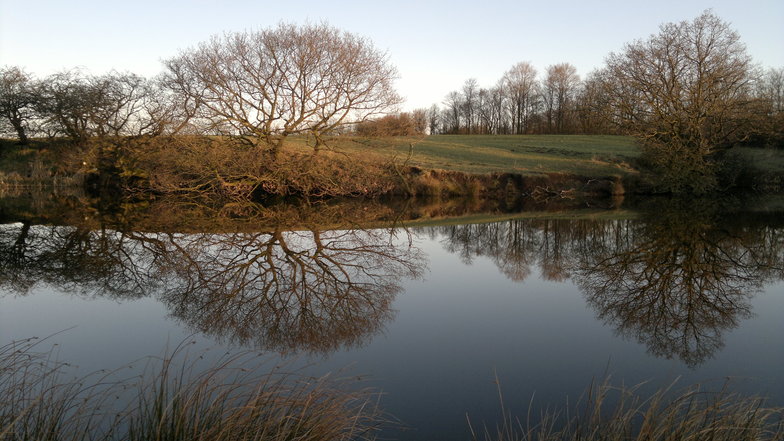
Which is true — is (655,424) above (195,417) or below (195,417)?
below

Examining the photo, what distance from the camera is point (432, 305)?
7.89 m

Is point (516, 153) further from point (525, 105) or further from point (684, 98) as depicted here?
point (525, 105)

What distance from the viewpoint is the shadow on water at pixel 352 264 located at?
21.9 feet

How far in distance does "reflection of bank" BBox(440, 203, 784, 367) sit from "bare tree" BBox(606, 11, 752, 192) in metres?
11.4

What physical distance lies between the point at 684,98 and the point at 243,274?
2727 cm

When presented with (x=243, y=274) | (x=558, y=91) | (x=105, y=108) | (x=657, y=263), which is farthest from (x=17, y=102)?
(x=558, y=91)

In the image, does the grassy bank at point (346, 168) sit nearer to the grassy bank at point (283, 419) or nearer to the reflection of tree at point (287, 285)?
the reflection of tree at point (287, 285)

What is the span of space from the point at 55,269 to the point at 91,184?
75.2 ft

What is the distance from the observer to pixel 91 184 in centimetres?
2989

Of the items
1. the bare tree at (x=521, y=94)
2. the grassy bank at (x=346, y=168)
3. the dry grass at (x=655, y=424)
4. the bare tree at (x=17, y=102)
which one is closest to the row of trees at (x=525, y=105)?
the bare tree at (x=521, y=94)

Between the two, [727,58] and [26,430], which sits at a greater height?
[727,58]

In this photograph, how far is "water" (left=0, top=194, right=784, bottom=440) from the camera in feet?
16.8

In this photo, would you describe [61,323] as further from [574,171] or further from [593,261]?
[574,171]

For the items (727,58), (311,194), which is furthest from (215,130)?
(727,58)
